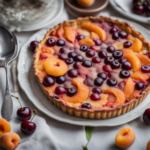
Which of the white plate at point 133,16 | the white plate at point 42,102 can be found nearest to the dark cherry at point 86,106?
the white plate at point 42,102

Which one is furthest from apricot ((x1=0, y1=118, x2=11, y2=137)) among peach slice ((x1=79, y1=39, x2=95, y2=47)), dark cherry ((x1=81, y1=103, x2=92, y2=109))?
peach slice ((x1=79, y1=39, x2=95, y2=47))

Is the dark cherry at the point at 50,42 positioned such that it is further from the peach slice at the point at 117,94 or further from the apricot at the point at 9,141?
the apricot at the point at 9,141

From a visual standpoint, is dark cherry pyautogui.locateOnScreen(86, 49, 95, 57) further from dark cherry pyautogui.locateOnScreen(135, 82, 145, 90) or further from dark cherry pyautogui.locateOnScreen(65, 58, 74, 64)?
dark cherry pyautogui.locateOnScreen(135, 82, 145, 90)

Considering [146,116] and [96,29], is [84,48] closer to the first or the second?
[96,29]

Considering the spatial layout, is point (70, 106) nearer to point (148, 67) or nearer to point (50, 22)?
point (148, 67)

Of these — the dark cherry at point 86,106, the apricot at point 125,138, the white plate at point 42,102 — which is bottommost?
the white plate at point 42,102

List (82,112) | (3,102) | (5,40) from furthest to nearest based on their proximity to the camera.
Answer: (5,40) < (3,102) < (82,112)

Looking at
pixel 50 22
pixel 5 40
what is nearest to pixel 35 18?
pixel 50 22
